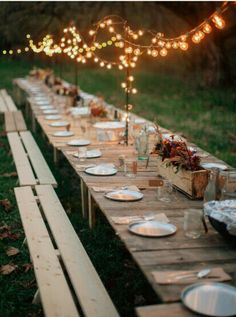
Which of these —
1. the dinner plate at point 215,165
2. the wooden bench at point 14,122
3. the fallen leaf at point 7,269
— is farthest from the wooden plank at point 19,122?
the dinner plate at point 215,165

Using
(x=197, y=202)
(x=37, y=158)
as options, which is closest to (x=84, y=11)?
(x=37, y=158)

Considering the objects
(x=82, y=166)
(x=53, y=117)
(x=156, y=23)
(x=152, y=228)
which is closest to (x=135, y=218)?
(x=152, y=228)

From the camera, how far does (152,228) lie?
11.7 ft

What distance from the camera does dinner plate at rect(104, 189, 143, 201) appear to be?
4238 mm

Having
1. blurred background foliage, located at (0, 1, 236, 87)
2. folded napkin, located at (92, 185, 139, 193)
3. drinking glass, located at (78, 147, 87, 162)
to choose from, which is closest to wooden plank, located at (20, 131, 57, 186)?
drinking glass, located at (78, 147, 87, 162)

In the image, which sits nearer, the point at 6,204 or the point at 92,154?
the point at 92,154

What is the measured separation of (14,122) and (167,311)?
8552 mm

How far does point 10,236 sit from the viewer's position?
573cm

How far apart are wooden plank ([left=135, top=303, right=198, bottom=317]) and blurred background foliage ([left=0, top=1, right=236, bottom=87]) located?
609 inches

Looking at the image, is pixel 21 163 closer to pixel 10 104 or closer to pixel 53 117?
pixel 53 117

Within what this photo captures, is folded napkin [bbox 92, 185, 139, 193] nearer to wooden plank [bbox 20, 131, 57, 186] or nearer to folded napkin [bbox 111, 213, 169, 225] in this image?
folded napkin [bbox 111, 213, 169, 225]

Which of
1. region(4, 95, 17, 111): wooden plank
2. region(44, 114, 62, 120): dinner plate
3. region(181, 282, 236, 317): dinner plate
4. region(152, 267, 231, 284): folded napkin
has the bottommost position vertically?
region(181, 282, 236, 317): dinner plate

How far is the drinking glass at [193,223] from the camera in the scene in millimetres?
3525

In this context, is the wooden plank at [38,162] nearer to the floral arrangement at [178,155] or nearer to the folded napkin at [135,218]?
the floral arrangement at [178,155]
